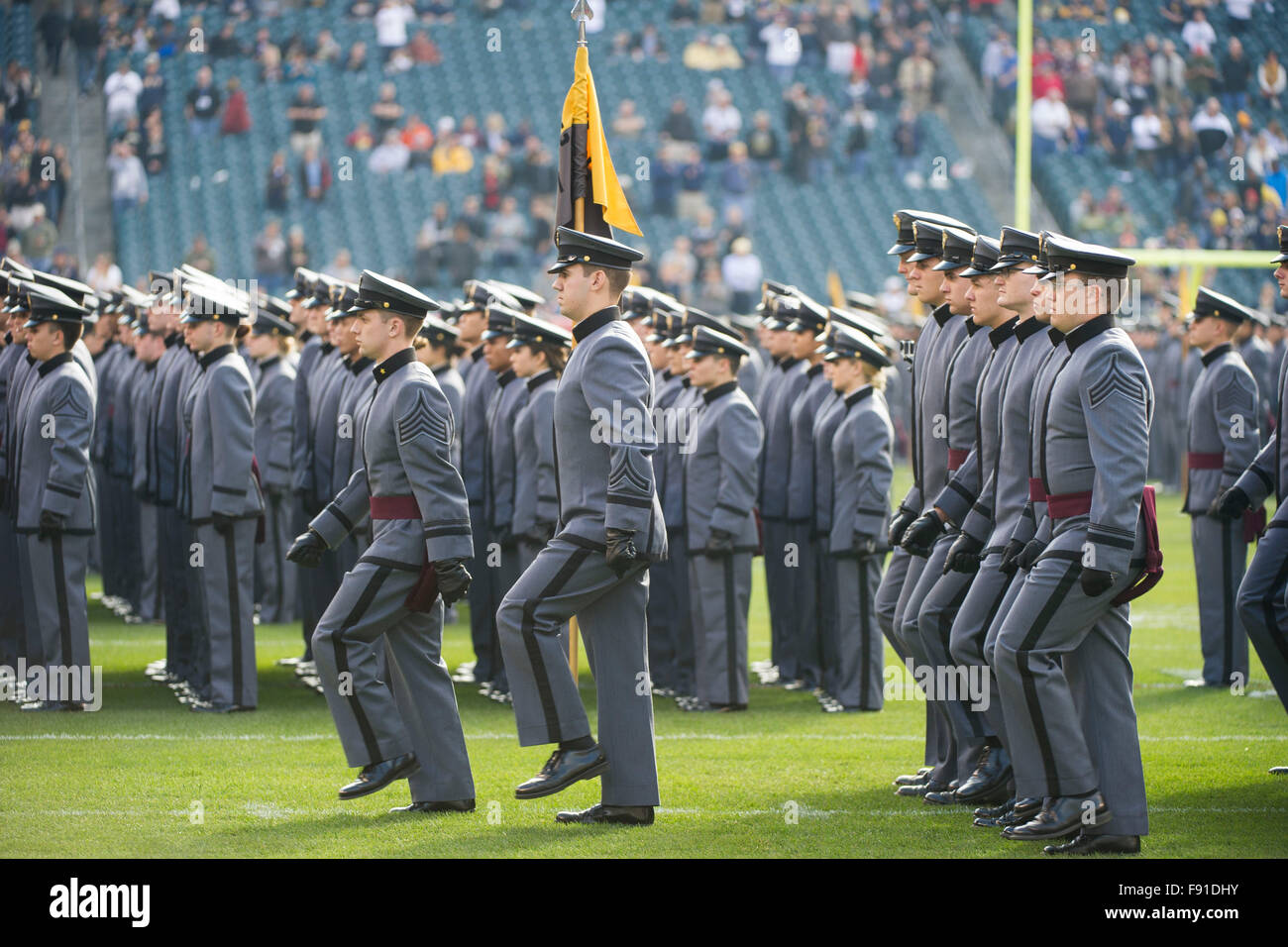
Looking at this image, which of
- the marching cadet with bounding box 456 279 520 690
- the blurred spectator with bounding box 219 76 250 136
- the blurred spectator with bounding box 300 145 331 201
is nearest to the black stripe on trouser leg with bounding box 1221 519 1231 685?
the marching cadet with bounding box 456 279 520 690

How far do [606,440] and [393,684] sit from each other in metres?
1.31

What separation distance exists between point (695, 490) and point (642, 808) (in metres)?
3.73

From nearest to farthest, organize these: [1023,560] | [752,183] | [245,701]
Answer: [1023,560], [245,701], [752,183]

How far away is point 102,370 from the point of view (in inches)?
546

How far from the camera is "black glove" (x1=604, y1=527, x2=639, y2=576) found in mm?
6500

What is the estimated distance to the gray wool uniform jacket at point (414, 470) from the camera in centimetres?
678

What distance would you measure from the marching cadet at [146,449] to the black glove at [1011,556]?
6.12 meters

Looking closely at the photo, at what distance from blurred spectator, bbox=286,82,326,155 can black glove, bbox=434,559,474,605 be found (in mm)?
22813

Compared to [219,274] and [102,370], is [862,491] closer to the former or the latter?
[102,370]

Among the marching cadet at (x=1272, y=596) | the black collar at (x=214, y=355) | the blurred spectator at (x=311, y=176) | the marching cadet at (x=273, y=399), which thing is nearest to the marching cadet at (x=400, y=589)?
the black collar at (x=214, y=355)

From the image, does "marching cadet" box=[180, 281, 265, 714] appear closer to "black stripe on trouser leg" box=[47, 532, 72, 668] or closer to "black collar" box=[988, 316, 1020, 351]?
"black stripe on trouser leg" box=[47, 532, 72, 668]

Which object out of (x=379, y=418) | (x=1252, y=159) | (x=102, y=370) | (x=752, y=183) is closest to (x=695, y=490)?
(x=379, y=418)

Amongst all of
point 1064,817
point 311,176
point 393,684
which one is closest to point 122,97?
point 311,176

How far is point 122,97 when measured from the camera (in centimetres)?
2847
